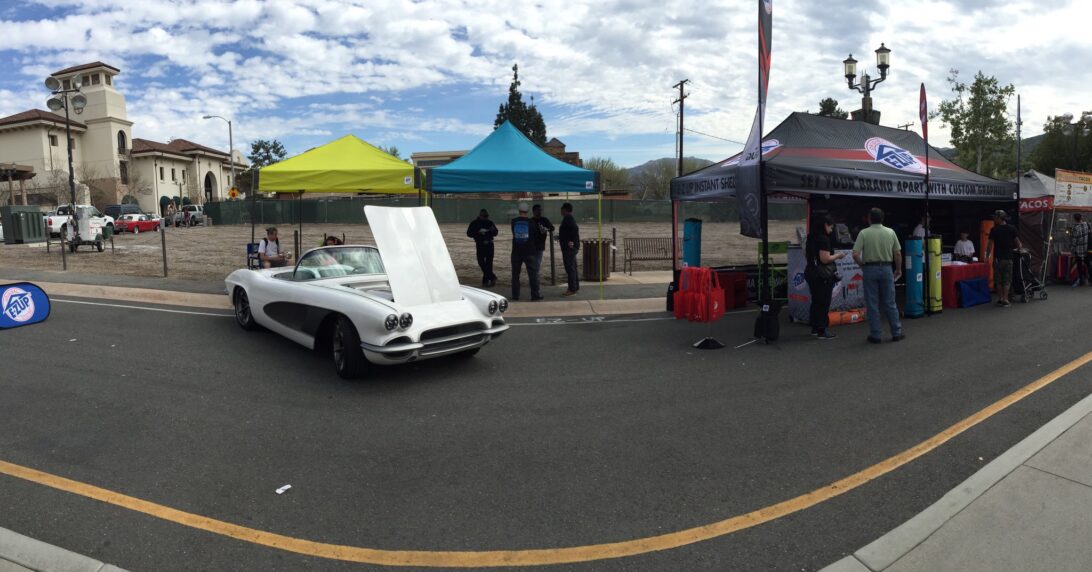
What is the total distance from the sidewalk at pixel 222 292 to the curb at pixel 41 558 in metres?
7.15

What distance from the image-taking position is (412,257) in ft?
20.4

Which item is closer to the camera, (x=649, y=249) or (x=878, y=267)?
(x=878, y=267)

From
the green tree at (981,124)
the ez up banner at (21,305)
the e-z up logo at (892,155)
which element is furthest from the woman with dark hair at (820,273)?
the green tree at (981,124)

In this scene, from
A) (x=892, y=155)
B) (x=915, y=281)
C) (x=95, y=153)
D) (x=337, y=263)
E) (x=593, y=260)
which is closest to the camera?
(x=337, y=263)

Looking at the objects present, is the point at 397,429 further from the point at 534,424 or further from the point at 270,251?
the point at 270,251

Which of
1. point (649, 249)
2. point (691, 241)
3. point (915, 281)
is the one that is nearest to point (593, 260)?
point (691, 241)

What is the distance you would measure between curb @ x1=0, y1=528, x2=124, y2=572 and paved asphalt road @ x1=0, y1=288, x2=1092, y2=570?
0.28 ft

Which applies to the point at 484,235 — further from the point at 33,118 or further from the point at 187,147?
the point at 187,147

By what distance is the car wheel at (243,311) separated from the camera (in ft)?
26.7

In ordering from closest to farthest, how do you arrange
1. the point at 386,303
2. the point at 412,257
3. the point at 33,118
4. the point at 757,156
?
the point at 386,303 → the point at 412,257 → the point at 757,156 → the point at 33,118

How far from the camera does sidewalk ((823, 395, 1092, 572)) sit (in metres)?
2.84

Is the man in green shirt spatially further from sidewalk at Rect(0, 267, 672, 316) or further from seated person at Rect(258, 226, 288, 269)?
seated person at Rect(258, 226, 288, 269)

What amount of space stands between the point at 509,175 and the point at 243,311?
4.84m

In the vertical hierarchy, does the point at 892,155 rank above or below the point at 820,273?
above
